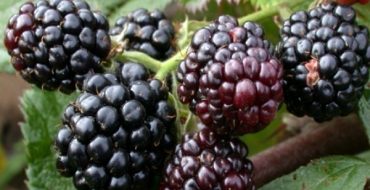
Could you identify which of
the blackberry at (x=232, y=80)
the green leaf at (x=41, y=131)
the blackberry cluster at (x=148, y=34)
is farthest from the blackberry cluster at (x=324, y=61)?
the green leaf at (x=41, y=131)

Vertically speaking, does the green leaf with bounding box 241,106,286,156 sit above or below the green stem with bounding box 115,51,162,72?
below

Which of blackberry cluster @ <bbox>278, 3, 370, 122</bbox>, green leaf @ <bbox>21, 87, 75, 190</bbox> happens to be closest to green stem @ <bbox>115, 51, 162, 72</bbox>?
blackberry cluster @ <bbox>278, 3, 370, 122</bbox>

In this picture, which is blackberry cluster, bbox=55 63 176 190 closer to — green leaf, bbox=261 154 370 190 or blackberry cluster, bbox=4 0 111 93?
blackberry cluster, bbox=4 0 111 93

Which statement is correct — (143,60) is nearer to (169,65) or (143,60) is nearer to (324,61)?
(169,65)

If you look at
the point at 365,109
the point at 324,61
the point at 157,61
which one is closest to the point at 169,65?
the point at 157,61

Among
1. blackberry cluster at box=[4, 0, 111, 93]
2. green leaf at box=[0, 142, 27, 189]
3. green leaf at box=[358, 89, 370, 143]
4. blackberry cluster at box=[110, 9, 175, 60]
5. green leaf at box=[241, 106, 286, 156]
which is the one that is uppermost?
blackberry cluster at box=[4, 0, 111, 93]

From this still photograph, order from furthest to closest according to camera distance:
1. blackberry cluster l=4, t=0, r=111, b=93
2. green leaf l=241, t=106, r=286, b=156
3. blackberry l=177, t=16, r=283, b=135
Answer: green leaf l=241, t=106, r=286, b=156 < blackberry cluster l=4, t=0, r=111, b=93 < blackberry l=177, t=16, r=283, b=135

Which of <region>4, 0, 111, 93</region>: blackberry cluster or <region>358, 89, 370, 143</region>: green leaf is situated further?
<region>358, 89, 370, 143</region>: green leaf

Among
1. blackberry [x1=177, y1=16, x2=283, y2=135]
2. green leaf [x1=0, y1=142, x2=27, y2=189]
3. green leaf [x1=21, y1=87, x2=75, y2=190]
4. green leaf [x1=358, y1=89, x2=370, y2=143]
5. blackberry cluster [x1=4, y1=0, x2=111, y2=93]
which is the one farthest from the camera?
green leaf [x1=0, y1=142, x2=27, y2=189]
